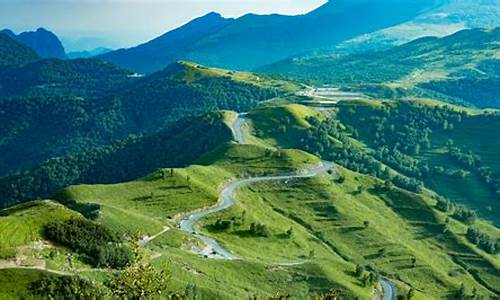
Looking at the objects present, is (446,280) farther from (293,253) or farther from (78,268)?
(78,268)

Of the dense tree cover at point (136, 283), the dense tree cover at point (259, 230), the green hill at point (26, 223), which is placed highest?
the dense tree cover at point (136, 283)

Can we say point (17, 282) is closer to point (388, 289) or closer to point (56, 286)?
point (56, 286)

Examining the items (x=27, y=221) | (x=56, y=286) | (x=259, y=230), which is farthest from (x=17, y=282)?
(x=259, y=230)

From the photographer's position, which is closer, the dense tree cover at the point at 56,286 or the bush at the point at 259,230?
the dense tree cover at the point at 56,286

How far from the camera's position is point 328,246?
197 metres

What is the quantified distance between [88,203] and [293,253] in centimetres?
6053

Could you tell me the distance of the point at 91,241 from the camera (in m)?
121

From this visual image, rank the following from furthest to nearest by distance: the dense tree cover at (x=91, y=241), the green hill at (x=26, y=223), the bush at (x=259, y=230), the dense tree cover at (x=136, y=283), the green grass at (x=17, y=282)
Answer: the bush at (x=259, y=230), the dense tree cover at (x=91, y=241), the green hill at (x=26, y=223), the green grass at (x=17, y=282), the dense tree cover at (x=136, y=283)

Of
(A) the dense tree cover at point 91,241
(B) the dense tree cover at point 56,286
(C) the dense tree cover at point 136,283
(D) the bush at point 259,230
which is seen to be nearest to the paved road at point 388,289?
(D) the bush at point 259,230

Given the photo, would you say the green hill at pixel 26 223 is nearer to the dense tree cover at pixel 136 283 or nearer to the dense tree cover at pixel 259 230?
the dense tree cover at pixel 259 230

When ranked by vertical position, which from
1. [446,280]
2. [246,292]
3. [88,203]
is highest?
[88,203]

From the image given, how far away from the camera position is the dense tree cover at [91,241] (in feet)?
380

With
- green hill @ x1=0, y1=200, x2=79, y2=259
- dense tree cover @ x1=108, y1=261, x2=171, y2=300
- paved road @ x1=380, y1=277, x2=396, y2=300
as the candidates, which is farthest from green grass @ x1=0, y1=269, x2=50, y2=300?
paved road @ x1=380, y1=277, x2=396, y2=300

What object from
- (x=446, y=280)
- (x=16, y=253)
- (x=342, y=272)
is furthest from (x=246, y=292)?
(x=446, y=280)
